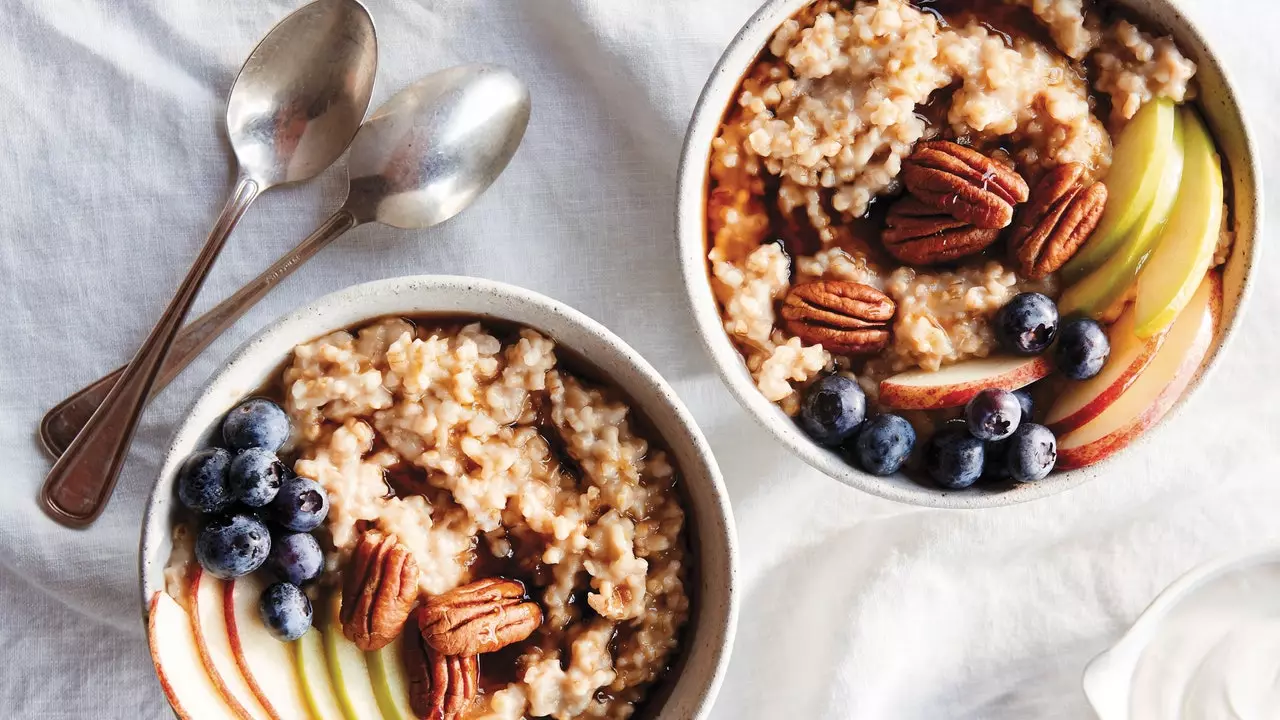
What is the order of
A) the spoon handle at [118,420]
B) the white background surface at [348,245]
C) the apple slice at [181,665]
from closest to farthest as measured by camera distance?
the apple slice at [181,665], the spoon handle at [118,420], the white background surface at [348,245]

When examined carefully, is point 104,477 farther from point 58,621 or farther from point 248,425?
point 248,425

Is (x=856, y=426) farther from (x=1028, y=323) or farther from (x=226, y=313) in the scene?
(x=226, y=313)

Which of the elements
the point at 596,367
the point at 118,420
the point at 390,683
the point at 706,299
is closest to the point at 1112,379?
the point at 706,299

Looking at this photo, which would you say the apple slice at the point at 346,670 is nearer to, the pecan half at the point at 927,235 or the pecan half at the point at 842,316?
the pecan half at the point at 842,316

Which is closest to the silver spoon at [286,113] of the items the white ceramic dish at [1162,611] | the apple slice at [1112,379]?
the apple slice at [1112,379]

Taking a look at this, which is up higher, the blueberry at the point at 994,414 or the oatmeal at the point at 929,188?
the oatmeal at the point at 929,188

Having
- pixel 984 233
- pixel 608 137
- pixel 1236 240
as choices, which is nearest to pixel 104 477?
pixel 608 137

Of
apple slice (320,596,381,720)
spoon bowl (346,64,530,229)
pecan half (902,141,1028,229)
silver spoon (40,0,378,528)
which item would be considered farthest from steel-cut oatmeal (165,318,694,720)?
pecan half (902,141,1028,229)
